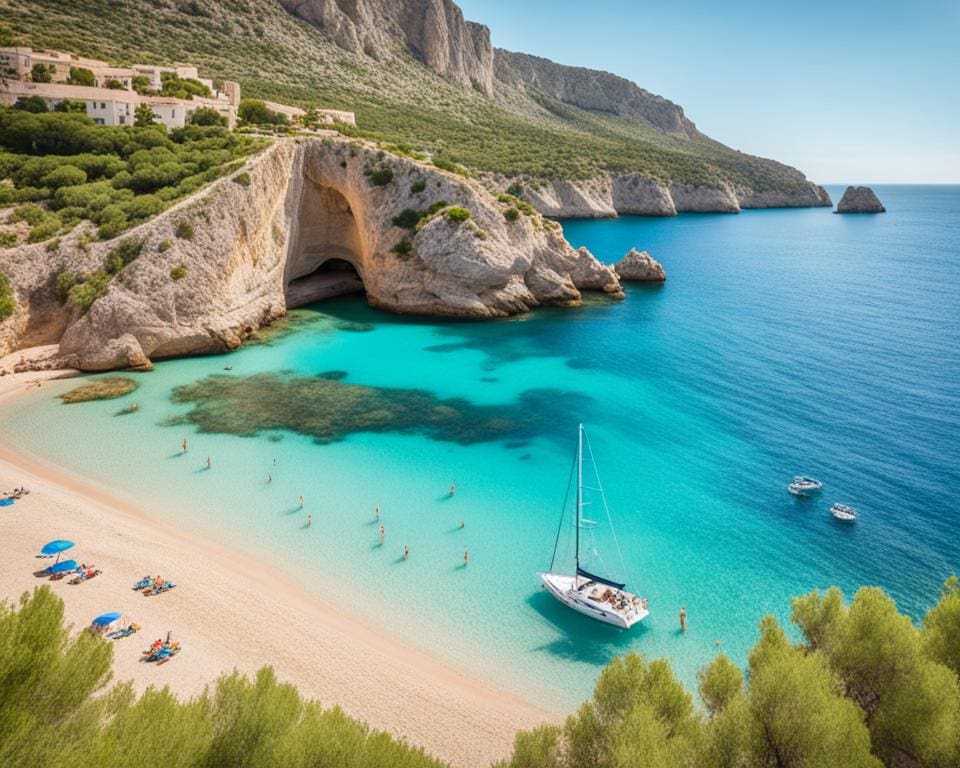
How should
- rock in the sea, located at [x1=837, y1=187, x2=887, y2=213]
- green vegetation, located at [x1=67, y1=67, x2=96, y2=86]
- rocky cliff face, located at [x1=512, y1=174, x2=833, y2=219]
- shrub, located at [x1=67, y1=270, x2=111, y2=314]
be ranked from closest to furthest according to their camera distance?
shrub, located at [x1=67, y1=270, x2=111, y2=314] → green vegetation, located at [x1=67, y1=67, x2=96, y2=86] → rocky cliff face, located at [x1=512, y1=174, x2=833, y2=219] → rock in the sea, located at [x1=837, y1=187, x2=887, y2=213]

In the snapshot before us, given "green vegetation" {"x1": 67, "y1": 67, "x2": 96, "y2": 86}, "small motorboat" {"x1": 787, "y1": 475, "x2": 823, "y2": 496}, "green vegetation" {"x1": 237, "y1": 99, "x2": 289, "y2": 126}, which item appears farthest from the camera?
"green vegetation" {"x1": 237, "y1": 99, "x2": 289, "y2": 126}

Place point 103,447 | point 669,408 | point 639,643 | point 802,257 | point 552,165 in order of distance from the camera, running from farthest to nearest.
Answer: point 552,165
point 802,257
point 669,408
point 103,447
point 639,643

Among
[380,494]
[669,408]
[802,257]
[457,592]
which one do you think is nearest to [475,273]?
[669,408]

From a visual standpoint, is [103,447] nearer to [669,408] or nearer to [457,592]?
[457,592]

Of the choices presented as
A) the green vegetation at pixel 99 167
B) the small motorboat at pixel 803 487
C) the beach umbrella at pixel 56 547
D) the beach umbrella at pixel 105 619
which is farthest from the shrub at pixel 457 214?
the beach umbrella at pixel 105 619

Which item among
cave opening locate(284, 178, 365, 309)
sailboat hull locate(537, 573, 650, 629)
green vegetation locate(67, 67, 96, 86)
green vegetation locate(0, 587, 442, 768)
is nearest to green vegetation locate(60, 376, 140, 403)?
cave opening locate(284, 178, 365, 309)

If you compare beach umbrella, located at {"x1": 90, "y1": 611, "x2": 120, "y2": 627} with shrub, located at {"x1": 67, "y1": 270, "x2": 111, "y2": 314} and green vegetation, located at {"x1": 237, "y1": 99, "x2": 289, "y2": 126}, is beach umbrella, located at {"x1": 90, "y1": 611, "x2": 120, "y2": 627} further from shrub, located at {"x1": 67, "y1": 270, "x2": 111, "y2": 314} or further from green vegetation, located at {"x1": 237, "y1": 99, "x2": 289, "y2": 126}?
green vegetation, located at {"x1": 237, "y1": 99, "x2": 289, "y2": 126}
